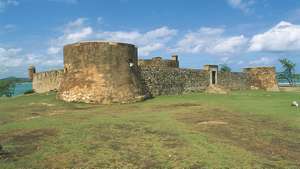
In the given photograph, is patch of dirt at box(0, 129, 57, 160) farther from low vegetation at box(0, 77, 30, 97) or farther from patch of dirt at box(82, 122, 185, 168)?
low vegetation at box(0, 77, 30, 97)

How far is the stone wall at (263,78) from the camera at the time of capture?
3075 cm

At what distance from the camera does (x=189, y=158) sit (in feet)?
19.0

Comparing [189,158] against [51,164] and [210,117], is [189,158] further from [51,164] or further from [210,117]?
[210,117]

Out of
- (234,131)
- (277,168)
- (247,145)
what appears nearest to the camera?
(277,168)

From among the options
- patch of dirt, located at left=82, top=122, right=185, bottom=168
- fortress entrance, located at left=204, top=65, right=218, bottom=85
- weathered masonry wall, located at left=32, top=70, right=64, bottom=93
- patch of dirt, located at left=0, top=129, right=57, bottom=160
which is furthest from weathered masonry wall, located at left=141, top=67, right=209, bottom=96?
patch of dirt, located at left=0, top=129, right=57, bottom=160

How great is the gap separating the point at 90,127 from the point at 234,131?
4128 mm

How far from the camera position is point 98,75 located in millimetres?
16000

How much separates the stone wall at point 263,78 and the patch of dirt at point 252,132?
21254mm

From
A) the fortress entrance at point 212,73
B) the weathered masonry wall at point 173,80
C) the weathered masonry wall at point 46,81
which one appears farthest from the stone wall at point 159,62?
the weathered masonry wall at point 46,81

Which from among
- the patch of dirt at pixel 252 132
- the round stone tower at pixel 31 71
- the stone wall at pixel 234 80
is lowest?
the patch of dirt at pixel 252 132

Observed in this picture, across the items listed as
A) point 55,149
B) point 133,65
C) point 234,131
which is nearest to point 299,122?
point 234,131

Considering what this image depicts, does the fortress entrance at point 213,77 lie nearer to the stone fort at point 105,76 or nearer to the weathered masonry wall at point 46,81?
the stone fort at point 105,76

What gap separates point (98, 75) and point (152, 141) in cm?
952

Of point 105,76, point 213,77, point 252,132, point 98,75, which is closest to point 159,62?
point 213,77
